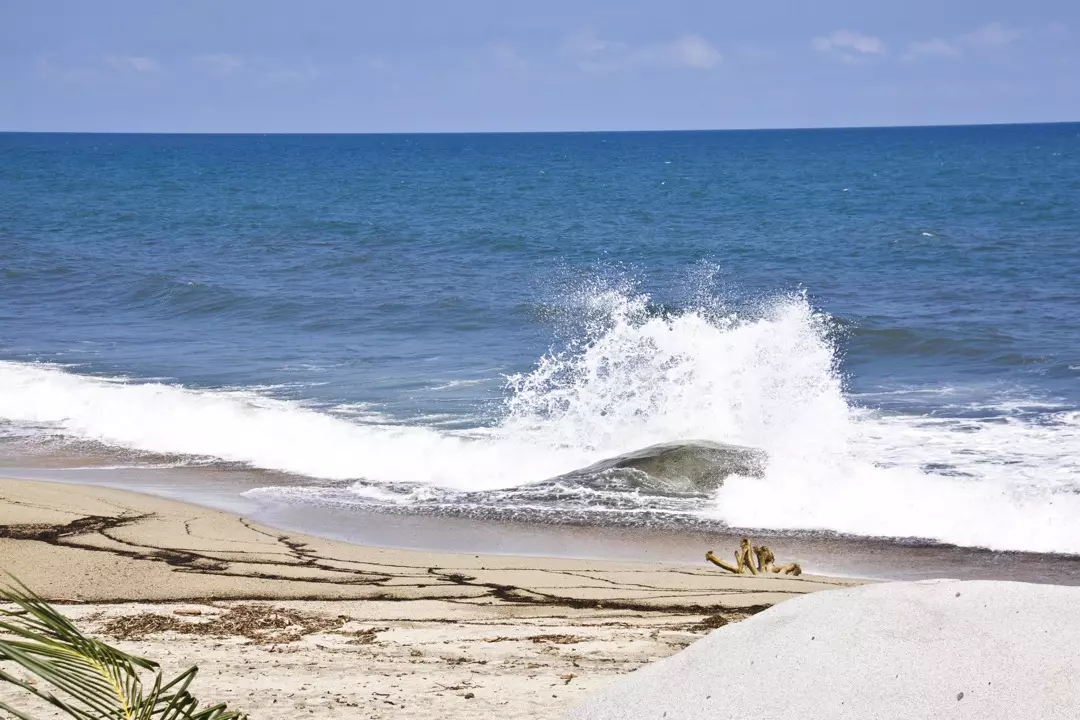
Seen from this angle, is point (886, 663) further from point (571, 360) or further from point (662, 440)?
point (571, 360)

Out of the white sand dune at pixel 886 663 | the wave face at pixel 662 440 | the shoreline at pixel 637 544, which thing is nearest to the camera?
the white sand dune at pixel 886 663

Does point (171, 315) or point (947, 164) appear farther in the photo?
point (947, 164)

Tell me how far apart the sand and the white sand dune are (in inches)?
25.3

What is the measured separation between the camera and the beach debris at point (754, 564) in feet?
27.8

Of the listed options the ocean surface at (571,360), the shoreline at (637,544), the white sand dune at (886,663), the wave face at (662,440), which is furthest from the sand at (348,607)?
the wave face at (662,440)

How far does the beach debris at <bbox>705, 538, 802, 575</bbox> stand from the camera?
8.48 m

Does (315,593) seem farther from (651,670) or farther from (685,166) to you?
(685,166)

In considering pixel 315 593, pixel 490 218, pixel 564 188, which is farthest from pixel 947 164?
pixel 315 593

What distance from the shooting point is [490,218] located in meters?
39.3

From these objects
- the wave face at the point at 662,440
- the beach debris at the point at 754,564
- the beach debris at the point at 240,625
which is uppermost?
the wave face at the point at 662,440

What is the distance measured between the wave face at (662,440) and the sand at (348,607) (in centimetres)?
181

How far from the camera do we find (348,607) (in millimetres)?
7227

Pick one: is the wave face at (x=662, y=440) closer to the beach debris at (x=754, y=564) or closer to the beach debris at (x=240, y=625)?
the beach debris at (x=754, y=564)

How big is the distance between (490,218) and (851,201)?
13860 mm
